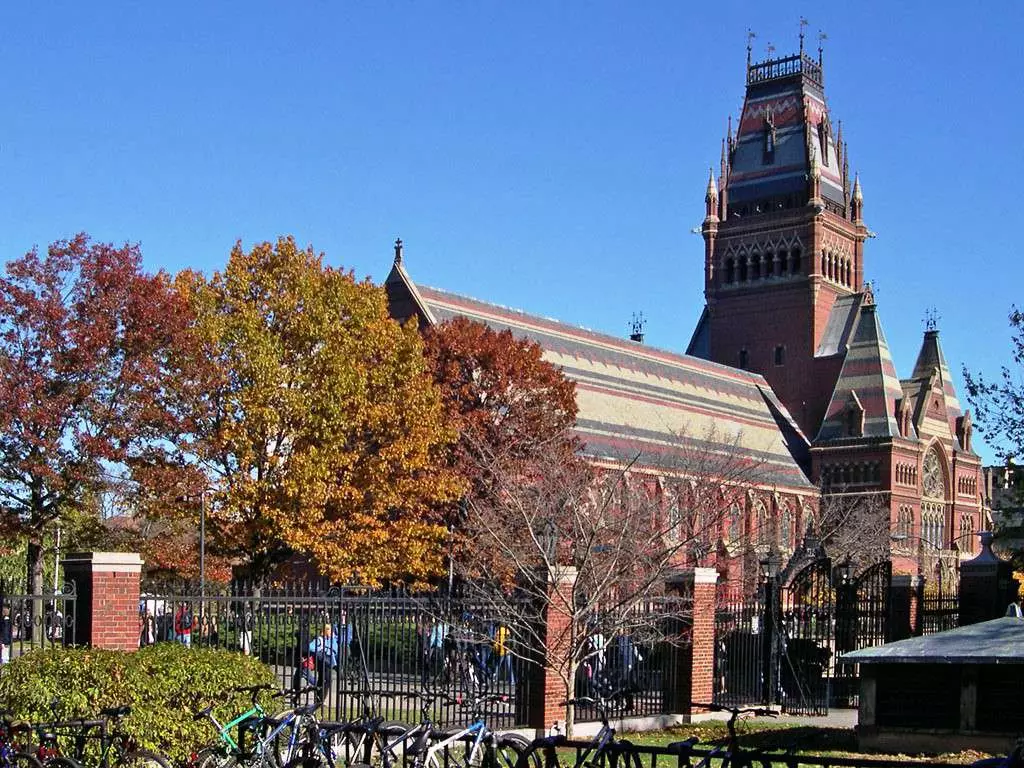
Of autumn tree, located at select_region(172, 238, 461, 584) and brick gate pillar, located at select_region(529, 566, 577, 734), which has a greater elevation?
autumn tree, located at select_region(172, 238, 461, 584)

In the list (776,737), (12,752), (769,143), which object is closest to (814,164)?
(769,143)

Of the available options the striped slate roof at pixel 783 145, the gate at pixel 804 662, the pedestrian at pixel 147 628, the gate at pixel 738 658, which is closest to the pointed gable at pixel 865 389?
the striped slate roof at pixel 783 145

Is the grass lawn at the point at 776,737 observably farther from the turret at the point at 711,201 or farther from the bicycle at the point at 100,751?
the turret at the point at 711,201

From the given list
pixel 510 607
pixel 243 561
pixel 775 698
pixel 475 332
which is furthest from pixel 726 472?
pixel 510 607

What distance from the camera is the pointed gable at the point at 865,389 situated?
8638 centimetres

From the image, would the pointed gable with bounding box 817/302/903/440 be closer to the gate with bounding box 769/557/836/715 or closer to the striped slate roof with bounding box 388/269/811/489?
the striped slate roof with bounding box 388/269/811/489

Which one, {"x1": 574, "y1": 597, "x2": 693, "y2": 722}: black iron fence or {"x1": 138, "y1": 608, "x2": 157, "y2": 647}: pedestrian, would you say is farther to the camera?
{"x1": 574, "y1": 597, "x2": 693, "y2": 722}: black iron fence

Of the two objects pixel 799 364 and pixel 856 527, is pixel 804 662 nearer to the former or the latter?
pixel 856 527

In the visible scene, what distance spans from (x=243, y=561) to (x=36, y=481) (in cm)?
928

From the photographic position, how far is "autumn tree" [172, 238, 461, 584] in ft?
117

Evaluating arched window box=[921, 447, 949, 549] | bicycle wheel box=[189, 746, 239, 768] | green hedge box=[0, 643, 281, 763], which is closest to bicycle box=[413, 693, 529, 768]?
bicycle wheel box=[189, 746, 239, 768]

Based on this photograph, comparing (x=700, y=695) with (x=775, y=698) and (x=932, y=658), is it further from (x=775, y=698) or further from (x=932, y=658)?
(x=932, y=658)

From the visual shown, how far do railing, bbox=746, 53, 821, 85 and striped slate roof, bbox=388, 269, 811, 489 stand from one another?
20055 mm

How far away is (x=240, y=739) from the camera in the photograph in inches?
520
